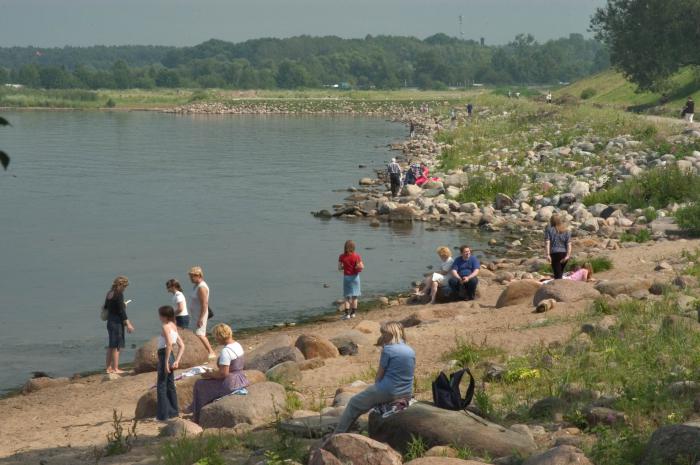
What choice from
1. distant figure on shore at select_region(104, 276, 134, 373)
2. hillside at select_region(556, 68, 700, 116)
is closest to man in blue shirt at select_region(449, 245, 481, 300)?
distant figure on shore at select_region(104, 276, 134, 373)

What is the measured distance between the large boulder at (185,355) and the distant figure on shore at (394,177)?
840 inches

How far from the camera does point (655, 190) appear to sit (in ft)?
100

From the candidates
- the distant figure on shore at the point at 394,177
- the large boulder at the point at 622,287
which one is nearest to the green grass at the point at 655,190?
the distant figure on shore at the point at 394,177

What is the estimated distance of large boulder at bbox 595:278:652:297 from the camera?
669 inches

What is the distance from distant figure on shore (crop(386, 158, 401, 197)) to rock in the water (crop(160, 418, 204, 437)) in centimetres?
2613

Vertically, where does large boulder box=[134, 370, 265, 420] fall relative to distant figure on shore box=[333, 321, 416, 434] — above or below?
below

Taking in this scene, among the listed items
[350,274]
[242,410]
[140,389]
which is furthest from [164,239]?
[242,410]

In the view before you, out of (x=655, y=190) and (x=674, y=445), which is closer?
(x=674, y=445)

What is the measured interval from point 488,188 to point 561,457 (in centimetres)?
2795

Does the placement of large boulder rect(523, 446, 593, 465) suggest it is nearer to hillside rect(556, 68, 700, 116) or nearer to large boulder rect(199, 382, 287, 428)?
large boulder rect(199, 382, 287, 428)

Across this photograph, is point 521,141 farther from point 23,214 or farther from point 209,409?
point 209,409

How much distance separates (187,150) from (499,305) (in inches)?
1948

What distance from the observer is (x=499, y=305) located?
18562mm

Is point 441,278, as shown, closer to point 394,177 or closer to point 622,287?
point 622,287
